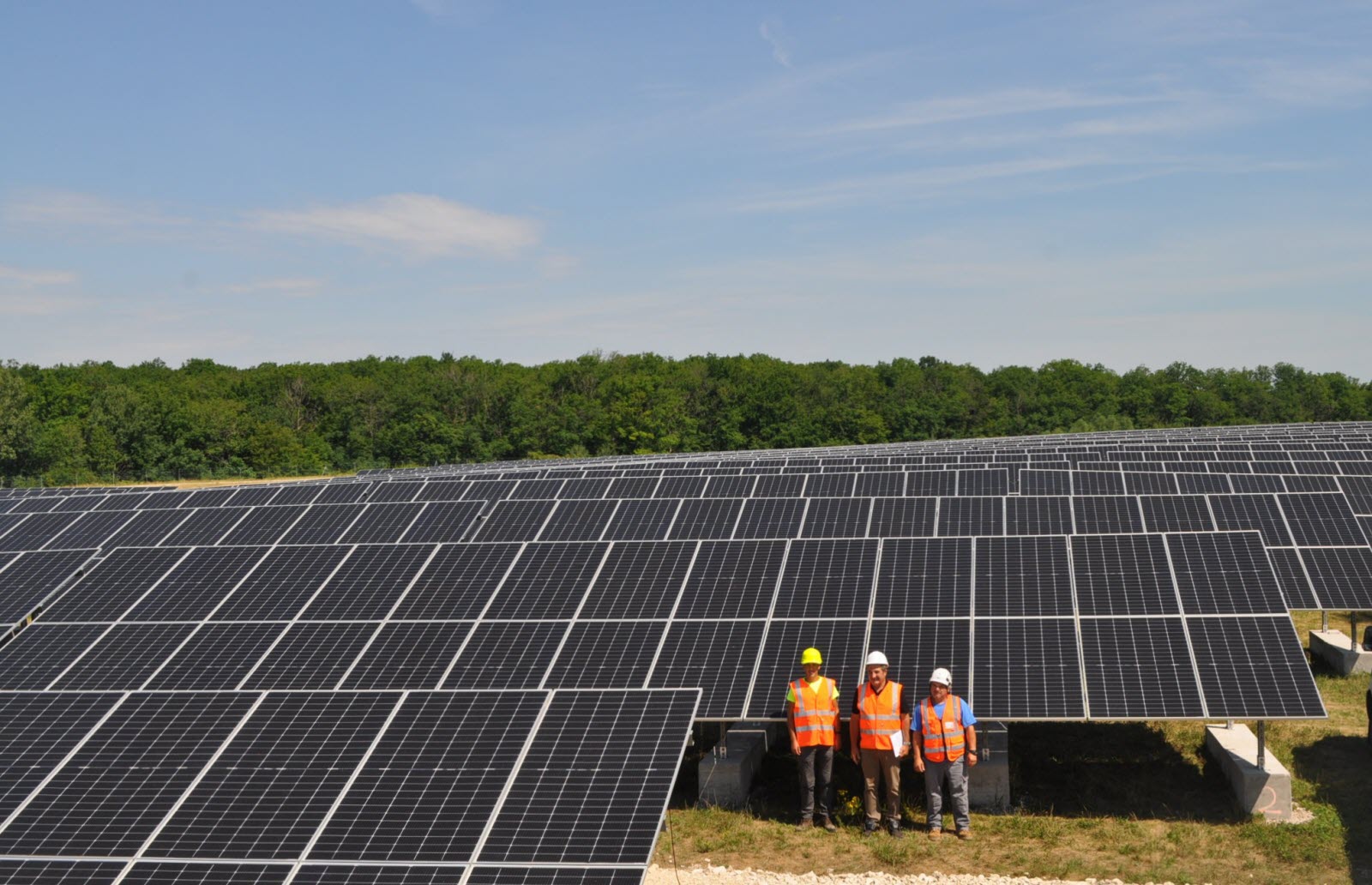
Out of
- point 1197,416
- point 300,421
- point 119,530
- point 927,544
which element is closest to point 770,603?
point 927,544

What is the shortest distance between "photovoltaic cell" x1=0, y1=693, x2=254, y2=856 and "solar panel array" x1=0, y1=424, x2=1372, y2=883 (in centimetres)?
3

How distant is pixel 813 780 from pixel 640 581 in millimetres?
3689

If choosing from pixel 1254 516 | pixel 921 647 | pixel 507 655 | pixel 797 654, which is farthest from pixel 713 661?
pixel 1254 516

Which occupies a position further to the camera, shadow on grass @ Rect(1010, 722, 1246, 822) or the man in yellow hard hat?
shadow on grass @ Rect(1010, 722, 1246, 822)

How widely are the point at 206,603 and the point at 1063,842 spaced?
36.9 feet

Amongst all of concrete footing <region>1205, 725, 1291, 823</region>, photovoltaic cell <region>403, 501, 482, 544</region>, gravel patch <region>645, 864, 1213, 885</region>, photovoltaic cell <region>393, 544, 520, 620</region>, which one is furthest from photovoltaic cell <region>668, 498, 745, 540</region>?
concrete footing <region>1205, 725, 1291, 823</region>

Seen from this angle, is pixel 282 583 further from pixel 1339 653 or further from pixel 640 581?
pixel 1339 653

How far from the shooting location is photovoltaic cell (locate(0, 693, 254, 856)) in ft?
33.3

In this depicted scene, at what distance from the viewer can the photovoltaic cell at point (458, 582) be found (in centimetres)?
1545

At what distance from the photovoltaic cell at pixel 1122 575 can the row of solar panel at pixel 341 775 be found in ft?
18.1

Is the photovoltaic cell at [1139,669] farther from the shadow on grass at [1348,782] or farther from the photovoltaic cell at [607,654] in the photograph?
the photovoltaic cell at [607,654]

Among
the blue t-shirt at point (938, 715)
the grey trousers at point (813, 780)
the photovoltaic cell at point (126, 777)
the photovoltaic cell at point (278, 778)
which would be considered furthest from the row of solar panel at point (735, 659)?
the photovoltaic cell at point (126, 777)

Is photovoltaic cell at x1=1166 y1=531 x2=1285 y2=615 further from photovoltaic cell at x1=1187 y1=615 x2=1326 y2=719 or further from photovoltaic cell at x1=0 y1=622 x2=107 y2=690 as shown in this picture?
photovoltaic cell at x1=0 y1=622 x2=107 y2=690

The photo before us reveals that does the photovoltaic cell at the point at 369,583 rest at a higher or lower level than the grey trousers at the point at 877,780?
higher
